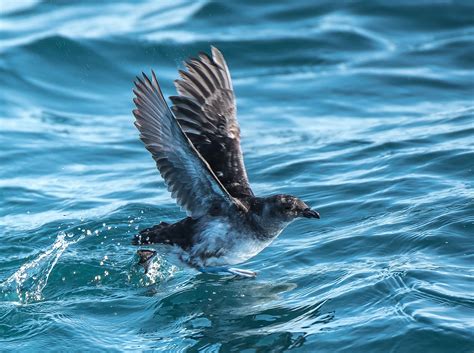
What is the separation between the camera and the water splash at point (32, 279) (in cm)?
728

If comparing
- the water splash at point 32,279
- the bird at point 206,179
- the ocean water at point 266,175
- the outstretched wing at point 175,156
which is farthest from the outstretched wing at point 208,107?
the water splash at point 32,279

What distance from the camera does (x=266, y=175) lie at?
34.4 ft

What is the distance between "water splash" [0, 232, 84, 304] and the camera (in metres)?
7.28

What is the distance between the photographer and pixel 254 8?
16906mm

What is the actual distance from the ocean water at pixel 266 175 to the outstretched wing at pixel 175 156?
763 mm

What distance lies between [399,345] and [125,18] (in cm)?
1232

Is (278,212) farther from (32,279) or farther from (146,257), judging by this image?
(32,279)

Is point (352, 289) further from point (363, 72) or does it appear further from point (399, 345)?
point (363, 72)

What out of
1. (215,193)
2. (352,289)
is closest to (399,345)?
(352,289)

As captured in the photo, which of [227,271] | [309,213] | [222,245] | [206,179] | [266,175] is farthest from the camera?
[266,175]

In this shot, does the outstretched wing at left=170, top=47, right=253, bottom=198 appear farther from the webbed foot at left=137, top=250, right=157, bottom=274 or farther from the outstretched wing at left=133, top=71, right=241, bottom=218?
the webbed foot at left=137, top=250, right=157, bottom=274

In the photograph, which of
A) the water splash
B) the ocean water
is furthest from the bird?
the water splash

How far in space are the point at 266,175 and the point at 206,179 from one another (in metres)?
3.67

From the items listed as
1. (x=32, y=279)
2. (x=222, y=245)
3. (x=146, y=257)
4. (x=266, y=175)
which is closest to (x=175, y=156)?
(x=222, y=245)
